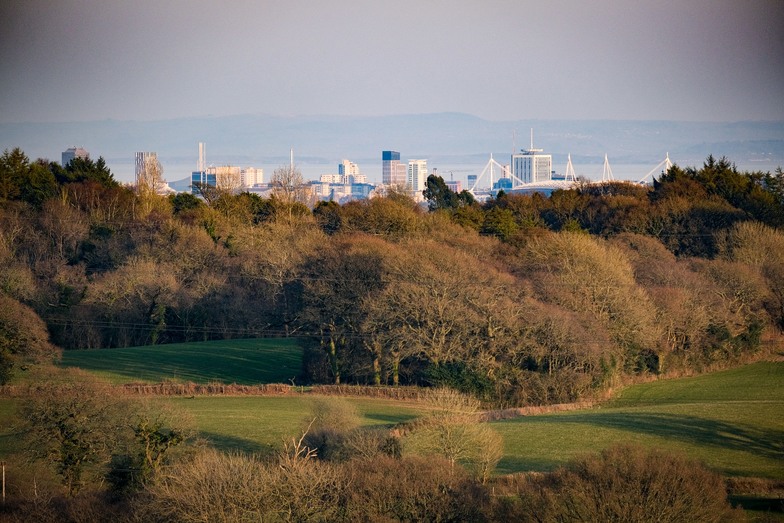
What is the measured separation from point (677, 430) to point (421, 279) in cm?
1285

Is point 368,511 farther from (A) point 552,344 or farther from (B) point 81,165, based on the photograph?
(B) point 81,165

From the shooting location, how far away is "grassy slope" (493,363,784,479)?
28.0 m

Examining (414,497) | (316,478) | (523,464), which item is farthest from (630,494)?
(523,464)

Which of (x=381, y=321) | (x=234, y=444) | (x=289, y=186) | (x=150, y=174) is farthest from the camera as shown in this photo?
(x=289, y=186)

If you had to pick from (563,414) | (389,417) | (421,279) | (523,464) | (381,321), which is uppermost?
(421,279)

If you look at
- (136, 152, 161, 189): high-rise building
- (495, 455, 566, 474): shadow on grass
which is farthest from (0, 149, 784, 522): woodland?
(136, 152, 161, 189): high-rise building

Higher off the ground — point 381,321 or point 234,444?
point 381,321

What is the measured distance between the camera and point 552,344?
3844 centimetres

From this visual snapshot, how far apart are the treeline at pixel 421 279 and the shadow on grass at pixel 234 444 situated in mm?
9835

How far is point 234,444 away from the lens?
2888 centimetres

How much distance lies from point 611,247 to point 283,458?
3204 cm

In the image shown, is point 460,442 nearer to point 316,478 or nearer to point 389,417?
point 316,478

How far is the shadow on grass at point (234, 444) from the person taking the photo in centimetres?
2791

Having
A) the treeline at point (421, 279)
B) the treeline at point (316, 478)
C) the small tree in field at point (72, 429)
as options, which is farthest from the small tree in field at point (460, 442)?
the treeline at point (421, 279)
